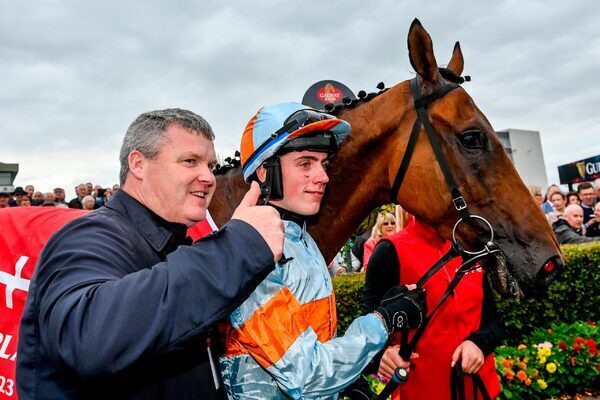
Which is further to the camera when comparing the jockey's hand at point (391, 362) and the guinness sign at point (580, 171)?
the guinness sign at point (580, 171)

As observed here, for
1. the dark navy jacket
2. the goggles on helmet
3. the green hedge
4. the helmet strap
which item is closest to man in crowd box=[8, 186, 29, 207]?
the green hedge

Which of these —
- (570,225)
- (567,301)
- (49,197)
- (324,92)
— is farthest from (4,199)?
(570,225)

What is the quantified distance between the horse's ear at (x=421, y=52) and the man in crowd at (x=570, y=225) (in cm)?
605

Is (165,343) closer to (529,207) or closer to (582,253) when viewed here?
(529,207)

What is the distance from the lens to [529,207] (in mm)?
2590

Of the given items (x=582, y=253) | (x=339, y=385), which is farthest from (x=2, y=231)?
(x=582, y=253)

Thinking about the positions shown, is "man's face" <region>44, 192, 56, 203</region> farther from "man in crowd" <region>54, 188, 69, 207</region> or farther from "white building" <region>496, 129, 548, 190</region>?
"white building" <region>496, 129, 548, 190</region>

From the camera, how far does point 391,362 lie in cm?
235

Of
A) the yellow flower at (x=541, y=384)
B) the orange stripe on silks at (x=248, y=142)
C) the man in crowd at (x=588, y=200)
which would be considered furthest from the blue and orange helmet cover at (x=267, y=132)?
the man in crowd at (x=588, y=200)

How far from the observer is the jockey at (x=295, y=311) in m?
1.33

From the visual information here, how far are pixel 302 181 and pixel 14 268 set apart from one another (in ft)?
4.76

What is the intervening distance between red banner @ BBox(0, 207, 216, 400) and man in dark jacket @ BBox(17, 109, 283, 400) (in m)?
0.92

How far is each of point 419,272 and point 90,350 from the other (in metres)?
2.03

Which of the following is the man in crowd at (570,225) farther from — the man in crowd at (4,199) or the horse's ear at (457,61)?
the man in crowd at (4,199)
